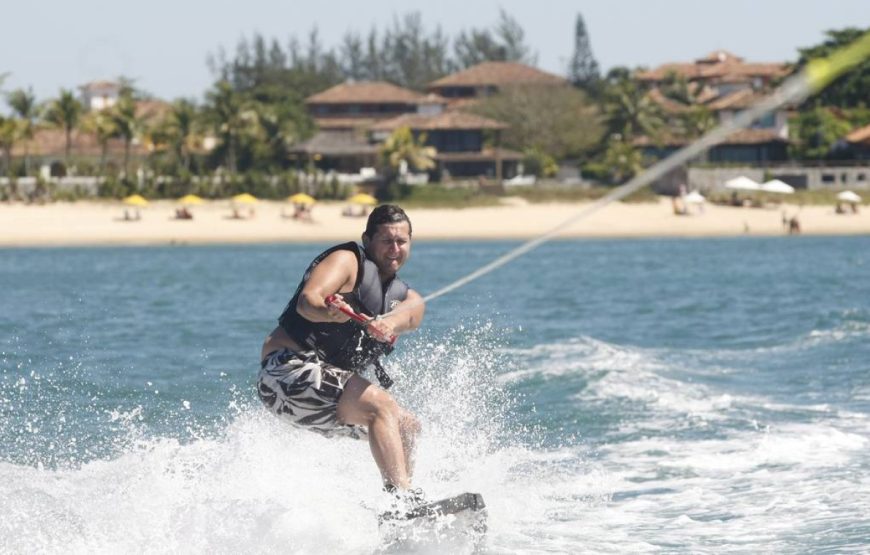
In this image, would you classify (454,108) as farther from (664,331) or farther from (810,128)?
(664,331)

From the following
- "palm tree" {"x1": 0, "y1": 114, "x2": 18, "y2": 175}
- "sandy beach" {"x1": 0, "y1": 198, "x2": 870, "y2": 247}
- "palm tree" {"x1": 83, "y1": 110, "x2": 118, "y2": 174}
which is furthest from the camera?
"palm tree" {"x1": 83, "y1": 110, "x2": 118, "y2": 174}

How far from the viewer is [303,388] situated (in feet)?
26.3

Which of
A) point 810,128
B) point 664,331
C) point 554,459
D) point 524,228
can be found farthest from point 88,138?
point 554,459

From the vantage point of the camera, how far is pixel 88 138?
91562 mm

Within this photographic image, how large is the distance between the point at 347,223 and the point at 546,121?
25.6 metres

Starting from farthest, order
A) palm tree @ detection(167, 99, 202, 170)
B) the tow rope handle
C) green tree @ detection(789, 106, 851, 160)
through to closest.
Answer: green tree @ detection(789, 106, 851, 160), palm tree @ detection(167, 99, 202, 170), the tow rope handle

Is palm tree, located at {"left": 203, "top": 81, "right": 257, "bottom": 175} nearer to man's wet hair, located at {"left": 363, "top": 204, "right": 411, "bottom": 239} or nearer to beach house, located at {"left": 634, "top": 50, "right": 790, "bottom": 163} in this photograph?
beach house, located at {"left": 634, "top": 50, "right": 790, "bottom": 163}

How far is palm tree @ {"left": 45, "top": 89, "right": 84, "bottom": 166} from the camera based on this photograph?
254ft

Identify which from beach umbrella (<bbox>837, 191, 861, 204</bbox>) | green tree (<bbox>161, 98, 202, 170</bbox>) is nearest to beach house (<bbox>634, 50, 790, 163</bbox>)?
beach umbrella (<bbox>837, 191, 861, 204</bbox>)

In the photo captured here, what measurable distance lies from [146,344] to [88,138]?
72984mm

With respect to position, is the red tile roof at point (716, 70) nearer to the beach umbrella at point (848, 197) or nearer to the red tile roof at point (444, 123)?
the red tile roof at point (444, 123)

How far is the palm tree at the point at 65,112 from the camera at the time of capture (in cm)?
7731

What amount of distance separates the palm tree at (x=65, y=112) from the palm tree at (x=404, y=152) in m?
15.4

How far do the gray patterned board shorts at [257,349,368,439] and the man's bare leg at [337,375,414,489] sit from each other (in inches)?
3.3
